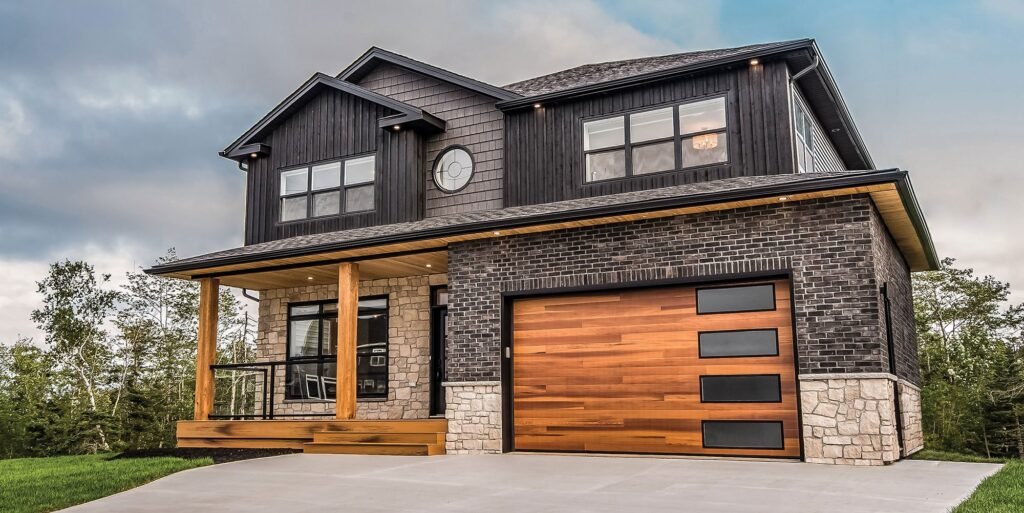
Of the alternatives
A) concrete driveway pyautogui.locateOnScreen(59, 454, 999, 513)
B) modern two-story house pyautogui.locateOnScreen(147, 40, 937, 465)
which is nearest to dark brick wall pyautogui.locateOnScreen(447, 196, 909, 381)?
modern two-story house pyautogui.locateOnScreen(147, 40, 937, 465)

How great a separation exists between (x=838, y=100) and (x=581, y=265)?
17.5ft

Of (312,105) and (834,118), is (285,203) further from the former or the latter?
(834,118)

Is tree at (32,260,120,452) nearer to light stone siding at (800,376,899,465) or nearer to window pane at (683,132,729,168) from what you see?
window pane at (683,132,729,168)

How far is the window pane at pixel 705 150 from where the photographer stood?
1096 centimetres

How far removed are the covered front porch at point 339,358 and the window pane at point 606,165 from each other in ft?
8.30

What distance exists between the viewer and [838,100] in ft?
40.2

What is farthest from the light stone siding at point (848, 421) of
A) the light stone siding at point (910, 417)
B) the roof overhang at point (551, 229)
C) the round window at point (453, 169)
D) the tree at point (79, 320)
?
the tree at point (79, 320)

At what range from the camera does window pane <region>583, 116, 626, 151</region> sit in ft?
38.4

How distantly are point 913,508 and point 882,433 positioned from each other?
2700 mm

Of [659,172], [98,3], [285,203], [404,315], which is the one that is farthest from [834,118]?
[98,3]

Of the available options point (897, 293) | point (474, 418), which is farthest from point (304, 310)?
point (897, 293)

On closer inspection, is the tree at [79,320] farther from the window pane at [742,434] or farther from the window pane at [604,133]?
the window pane at [742,434]

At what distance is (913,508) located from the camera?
221 inches

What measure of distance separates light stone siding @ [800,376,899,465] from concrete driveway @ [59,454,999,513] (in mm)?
272
